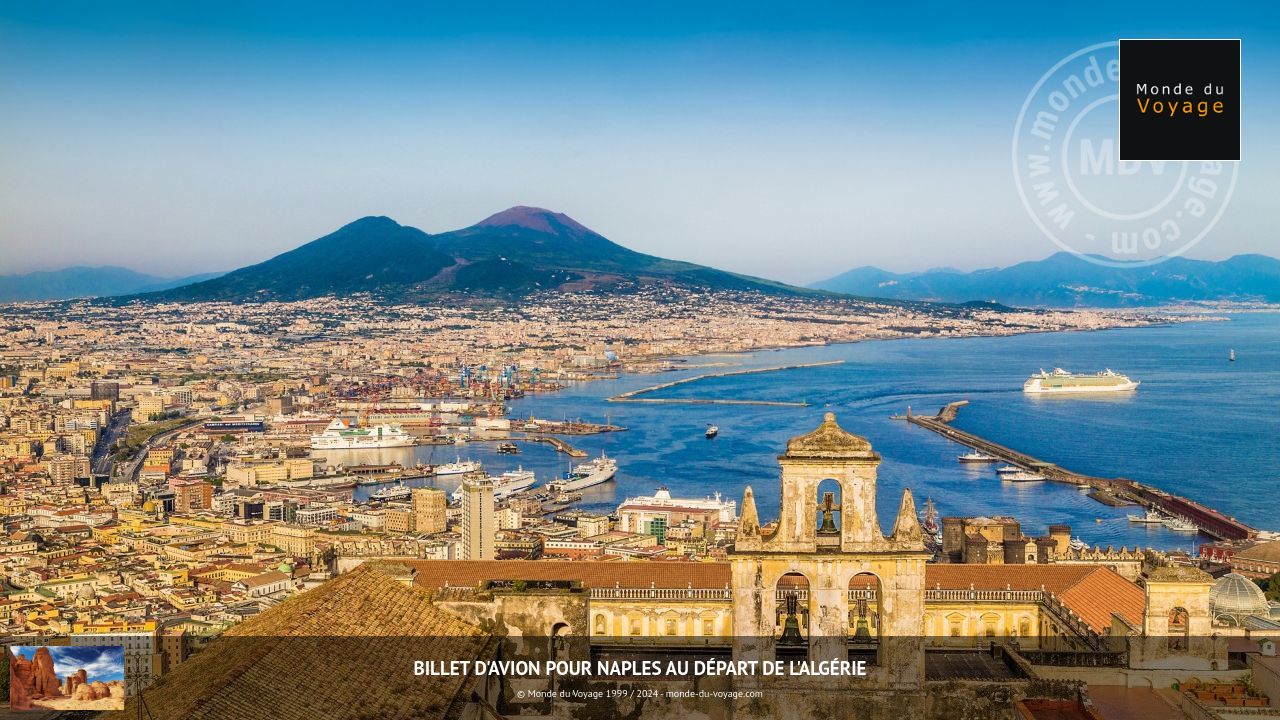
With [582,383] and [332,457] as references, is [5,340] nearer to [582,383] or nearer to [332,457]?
[582,383]

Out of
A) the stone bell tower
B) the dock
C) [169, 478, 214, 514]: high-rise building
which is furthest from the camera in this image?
the dock

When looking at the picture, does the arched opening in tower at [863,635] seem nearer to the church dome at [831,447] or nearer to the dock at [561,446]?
the church dome at [831,447]

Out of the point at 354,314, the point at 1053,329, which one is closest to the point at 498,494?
the point at 354,314

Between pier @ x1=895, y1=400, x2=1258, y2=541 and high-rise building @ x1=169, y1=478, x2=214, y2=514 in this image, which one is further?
high-rise building @ x1=169, y1=478, x2=214, y2=514

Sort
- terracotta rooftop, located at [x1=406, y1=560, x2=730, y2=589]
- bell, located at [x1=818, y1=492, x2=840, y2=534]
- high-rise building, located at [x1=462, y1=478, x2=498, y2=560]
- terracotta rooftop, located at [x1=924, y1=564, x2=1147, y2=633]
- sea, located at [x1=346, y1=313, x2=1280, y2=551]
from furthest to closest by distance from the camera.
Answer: sea, located at [x1=346, y1=313, x2=1280, y2=551], high-rise building, located at [x1=462, y1=478, x2=498, y2=560], terracotta rooftop, located at [x1=406, y1=560, x2=730, y2=589], terracotta rooftop, located at [x1=924, y1=564, x2=1147, y2=633], bell, located at [x1=818, y1=492, x2=840, y2=534]

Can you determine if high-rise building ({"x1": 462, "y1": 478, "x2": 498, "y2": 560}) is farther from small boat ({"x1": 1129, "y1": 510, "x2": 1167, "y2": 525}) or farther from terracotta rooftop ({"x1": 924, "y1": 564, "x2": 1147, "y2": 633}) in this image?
small boat ({"x1": 1129, "y1": 510, "x2": 1167, "y2": 525})

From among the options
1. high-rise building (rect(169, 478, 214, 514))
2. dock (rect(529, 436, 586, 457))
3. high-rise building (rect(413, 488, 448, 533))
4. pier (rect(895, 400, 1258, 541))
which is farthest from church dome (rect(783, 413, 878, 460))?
dock (rect(529, 436, 586, 457))

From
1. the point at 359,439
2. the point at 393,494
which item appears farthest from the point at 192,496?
the point at 359,439

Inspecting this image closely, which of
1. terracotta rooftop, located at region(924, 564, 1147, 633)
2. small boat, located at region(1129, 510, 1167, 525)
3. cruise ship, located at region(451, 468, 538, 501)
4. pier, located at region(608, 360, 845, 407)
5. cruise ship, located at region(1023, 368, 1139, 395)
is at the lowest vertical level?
cruise ship, located at region(451, 468, 538, 501)
